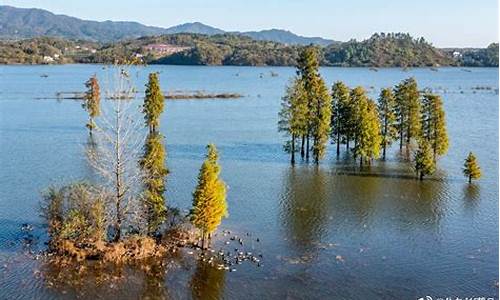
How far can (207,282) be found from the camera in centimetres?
2970

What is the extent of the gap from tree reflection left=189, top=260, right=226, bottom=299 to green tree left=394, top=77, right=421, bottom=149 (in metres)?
39.6

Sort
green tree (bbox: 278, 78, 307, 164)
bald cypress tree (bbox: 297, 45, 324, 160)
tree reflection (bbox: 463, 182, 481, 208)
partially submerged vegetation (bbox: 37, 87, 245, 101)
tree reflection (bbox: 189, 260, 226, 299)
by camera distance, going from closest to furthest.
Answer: tree reflection (bbox: 189, 260, 226, 299) → tree reflection (bbox: 463, 182, 481, 208) → green tree (bbox: 278, 78, 307, 164) → bald cypress tree (bbox: 297, 45, 324, 160) → partially submerged vegetation (bbox: 37, 87, 245, 101)

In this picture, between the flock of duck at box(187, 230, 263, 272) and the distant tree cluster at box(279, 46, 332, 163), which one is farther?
the distant tree cluster at box(279, 46, 332, 163)

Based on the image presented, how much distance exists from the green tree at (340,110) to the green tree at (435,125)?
7.81 metres

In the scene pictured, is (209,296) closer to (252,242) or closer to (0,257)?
(252,242)

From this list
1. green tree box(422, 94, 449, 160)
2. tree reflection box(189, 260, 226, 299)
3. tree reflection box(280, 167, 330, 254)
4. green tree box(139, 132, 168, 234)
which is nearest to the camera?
tree reflection box(189, 260, 226, 299)

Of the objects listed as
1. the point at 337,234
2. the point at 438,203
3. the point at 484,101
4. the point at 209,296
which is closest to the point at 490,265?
the point at 337,234

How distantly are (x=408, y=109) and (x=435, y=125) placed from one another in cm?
668

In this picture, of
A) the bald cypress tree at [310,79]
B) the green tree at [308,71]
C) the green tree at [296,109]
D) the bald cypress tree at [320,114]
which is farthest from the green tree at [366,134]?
the green tree at [296,109]

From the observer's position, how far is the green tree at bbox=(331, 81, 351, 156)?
60.8 metres

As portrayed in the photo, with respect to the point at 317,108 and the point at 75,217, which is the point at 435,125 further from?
the point at 75,217

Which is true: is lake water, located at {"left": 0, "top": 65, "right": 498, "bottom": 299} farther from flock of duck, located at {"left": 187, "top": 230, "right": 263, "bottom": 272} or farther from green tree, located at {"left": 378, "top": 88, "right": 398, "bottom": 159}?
green tree, located at {"left": 378, "top": 88, "right": 398, "bottom": 159}

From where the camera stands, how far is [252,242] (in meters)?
35.6

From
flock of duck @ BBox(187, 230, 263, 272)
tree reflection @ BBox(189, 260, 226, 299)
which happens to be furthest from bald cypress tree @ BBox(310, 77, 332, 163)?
tree reflection @ BBox(189, 260, 226, 299)
